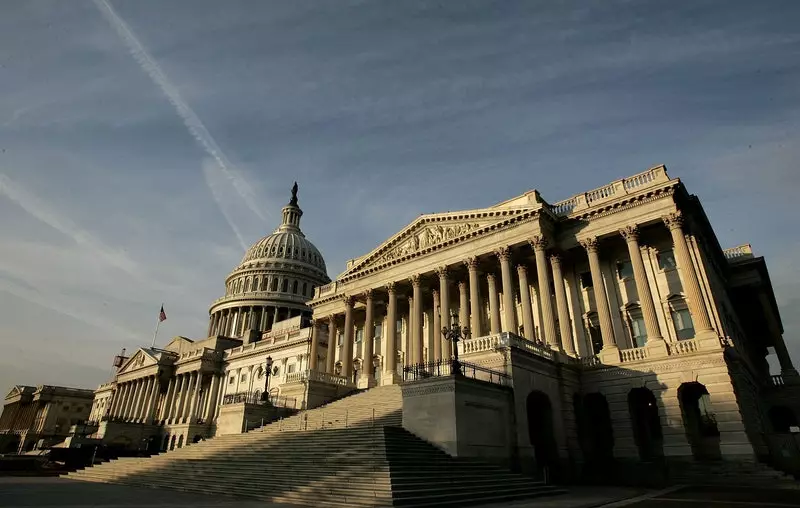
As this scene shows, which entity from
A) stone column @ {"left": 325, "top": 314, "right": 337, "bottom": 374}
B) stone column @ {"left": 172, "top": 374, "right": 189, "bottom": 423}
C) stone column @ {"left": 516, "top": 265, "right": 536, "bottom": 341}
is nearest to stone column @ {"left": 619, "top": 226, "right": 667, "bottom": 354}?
stone column @ {"left": 516, "top": 265, "right": 536, "bottom": 341}

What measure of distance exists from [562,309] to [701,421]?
11189 millimetres

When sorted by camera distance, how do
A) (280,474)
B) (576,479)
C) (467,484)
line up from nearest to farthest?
(467,484)
(280,474)
(576,479)

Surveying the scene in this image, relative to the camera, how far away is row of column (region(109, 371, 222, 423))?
77500 millimetres

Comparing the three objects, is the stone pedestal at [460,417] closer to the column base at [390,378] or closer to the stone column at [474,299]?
the stone column at [474,299]

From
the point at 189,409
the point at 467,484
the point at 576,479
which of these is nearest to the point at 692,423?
the point at 576,479

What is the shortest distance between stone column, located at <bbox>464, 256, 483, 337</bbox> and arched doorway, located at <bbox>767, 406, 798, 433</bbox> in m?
27.3

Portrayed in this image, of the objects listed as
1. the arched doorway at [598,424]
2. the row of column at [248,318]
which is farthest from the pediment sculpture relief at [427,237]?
the row of column at [248,318]

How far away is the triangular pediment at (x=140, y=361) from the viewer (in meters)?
88.6

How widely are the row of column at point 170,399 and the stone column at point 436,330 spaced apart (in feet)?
165

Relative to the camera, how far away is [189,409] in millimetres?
78312

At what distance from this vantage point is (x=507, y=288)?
3428 cm

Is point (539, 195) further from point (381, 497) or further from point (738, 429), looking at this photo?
point (381, 497)

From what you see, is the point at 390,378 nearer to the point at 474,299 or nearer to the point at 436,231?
the point at 474,299

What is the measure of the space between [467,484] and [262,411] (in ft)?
67.4
